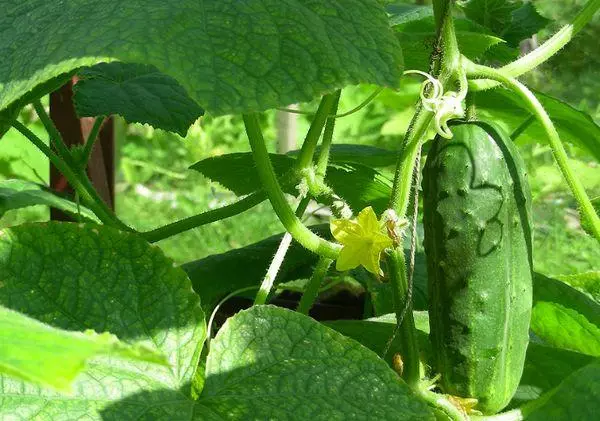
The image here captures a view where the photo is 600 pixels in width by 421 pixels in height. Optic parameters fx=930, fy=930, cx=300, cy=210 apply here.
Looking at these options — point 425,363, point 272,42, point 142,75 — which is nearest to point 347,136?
point 142,75

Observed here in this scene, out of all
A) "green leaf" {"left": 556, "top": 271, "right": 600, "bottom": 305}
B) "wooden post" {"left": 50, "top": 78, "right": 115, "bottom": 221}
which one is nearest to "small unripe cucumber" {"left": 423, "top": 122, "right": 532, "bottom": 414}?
"green leaf" {"left": 556, "top": 271, "right": 600, "bottom": 305}

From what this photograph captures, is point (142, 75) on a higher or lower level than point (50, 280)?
higher

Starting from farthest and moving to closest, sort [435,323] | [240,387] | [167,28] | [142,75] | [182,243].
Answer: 1. [182,243]
2. [142,75]
3. [435,323]
4. [240,387]
5. [167,28]

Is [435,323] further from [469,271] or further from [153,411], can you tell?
[153,411]

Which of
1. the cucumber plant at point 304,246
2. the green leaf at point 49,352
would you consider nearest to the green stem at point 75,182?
the cucumber plant at point 304,246

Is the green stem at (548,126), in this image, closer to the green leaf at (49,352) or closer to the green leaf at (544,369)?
the green leaf at (544,369)

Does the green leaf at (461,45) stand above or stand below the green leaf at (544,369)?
above
